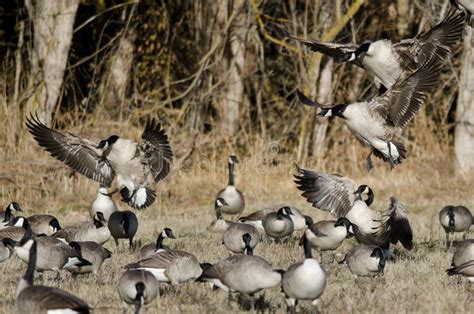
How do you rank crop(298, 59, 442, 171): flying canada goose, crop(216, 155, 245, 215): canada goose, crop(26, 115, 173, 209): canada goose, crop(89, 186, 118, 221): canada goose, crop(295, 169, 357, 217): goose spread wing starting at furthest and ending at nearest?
crop(216, 155, 245, 215): canada goose < crop(89, 186, 118, 221): canada goose < crop(26, 115, 173, 209): canada goose < crop(295, 169, 357, 217): goose spread wing < crop(298, 59, 442, 171): flying canada goose

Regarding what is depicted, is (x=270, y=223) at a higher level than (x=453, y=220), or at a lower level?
lower

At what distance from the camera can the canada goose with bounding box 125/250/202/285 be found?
8.13 m

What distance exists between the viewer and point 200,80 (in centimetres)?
1953

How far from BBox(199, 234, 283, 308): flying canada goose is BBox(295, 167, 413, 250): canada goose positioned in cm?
315

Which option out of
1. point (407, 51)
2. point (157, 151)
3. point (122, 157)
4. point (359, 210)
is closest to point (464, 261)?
point (359, 210)

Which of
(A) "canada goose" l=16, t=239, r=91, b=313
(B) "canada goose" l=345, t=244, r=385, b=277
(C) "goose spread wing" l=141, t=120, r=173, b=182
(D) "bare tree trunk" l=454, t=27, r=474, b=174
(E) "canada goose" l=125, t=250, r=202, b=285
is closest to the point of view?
(A) "canada goose" l=16, t=239, r=91, b=313

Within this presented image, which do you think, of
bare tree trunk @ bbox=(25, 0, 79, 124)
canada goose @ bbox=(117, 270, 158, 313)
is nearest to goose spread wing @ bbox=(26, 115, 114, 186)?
bare tree trunk @ bbox=(25, 0, 79, 124)

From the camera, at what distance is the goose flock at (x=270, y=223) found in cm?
729

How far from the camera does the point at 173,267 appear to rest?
8133 millimetres

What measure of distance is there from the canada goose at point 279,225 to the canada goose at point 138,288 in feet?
14.1

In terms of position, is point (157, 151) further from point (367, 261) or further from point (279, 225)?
point (367, 261)

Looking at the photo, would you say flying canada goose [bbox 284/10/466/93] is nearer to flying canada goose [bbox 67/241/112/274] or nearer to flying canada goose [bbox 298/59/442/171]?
flying canada goose [bbox 298/59/442/171]

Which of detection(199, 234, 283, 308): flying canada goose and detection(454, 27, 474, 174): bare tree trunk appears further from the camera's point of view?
detection(454, 27, 474, 174): bare tree trunk

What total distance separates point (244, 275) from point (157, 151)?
5.50 metres
